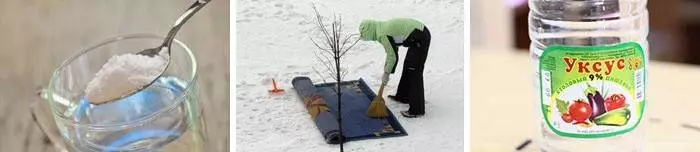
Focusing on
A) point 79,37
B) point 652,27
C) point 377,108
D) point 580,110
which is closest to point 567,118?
point 580,110

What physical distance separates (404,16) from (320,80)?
68 mm

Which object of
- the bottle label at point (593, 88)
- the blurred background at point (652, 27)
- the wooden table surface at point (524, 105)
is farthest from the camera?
the blurred background at point (652, 27)

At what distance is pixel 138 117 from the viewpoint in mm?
789

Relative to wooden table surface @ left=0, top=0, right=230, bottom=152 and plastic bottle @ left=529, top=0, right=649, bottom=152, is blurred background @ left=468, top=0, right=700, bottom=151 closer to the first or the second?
plastic bottle @ left=529, top=0, right=649, bottom=152


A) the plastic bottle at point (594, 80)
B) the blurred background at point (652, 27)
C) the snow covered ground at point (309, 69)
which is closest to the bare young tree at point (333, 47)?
the snow covered ground at point (309, 69)

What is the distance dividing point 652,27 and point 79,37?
2.23ft

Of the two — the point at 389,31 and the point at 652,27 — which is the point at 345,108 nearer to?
the point at 389,31

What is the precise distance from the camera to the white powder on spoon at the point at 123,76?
0.79 m

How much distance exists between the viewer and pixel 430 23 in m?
0.70

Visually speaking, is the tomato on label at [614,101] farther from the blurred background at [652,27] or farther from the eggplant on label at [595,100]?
the blurred background at [652,27]

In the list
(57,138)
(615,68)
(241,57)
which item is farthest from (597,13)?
(57,138)

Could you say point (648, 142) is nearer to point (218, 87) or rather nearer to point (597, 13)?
point (597, 13)

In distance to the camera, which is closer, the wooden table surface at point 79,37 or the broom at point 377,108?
the broom at point 377,108

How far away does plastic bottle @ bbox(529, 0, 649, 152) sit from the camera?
645mm
